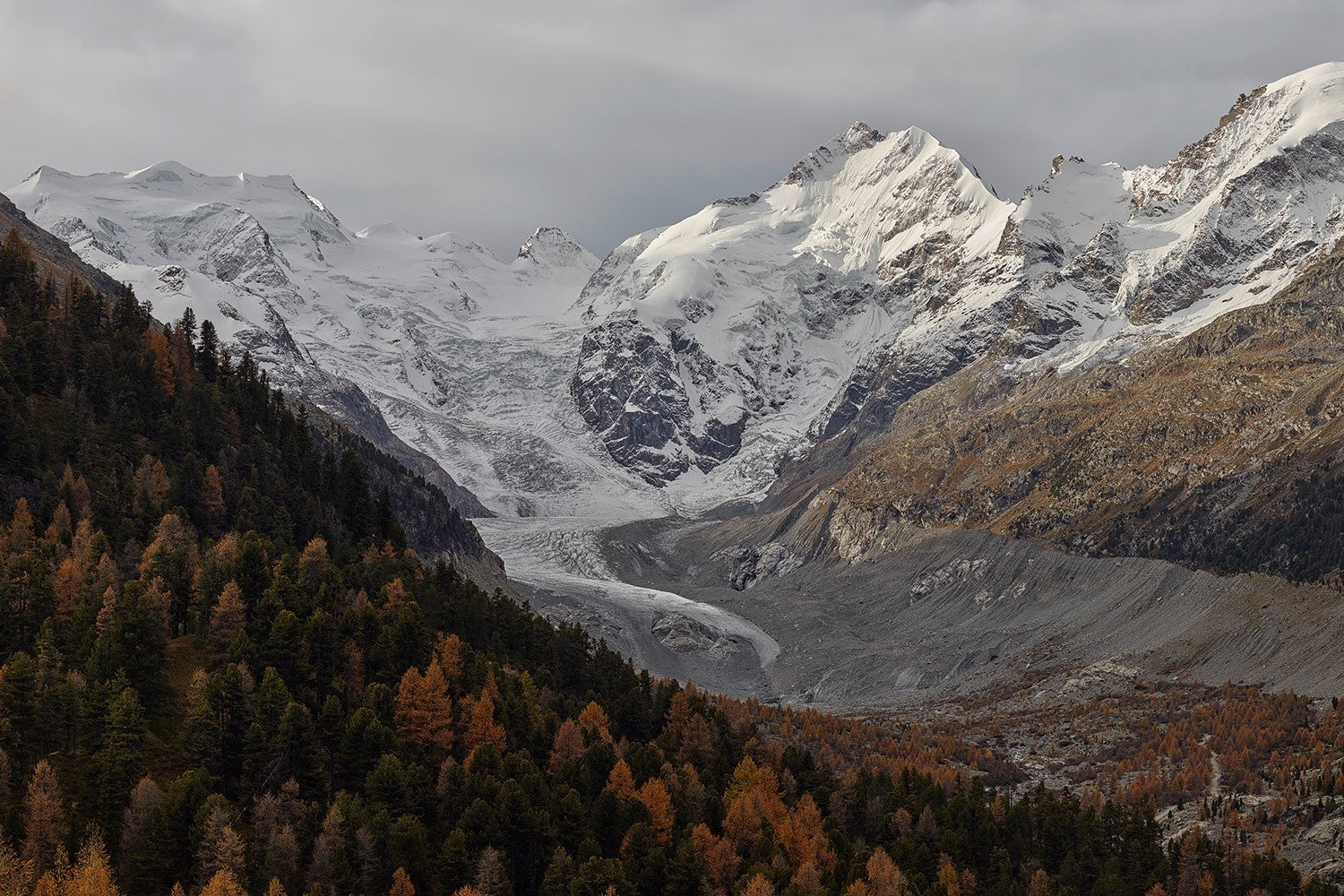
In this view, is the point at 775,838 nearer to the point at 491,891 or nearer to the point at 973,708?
the point at 491,891

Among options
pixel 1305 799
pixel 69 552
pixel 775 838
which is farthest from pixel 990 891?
pixel 69 552

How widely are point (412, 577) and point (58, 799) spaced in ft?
170

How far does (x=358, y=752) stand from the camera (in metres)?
82.8

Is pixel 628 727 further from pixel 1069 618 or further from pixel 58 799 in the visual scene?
pixel 1069 618

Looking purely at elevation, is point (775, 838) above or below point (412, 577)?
below

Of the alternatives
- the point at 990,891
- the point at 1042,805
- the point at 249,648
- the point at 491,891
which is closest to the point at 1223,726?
the point at 1042,805

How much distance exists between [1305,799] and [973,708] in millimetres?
62615

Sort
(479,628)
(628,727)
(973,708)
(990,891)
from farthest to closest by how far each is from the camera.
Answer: (973,708)
(479,628)
(628,727)
(990,891)

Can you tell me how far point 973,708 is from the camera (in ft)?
526

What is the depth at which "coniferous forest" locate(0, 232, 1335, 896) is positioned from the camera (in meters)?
71.6

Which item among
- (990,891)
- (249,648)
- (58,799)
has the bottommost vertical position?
(990,891)

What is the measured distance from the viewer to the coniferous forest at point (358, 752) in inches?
2820

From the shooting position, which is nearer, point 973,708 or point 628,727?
point 628,727

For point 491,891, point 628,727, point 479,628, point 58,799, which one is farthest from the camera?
point 479,628
